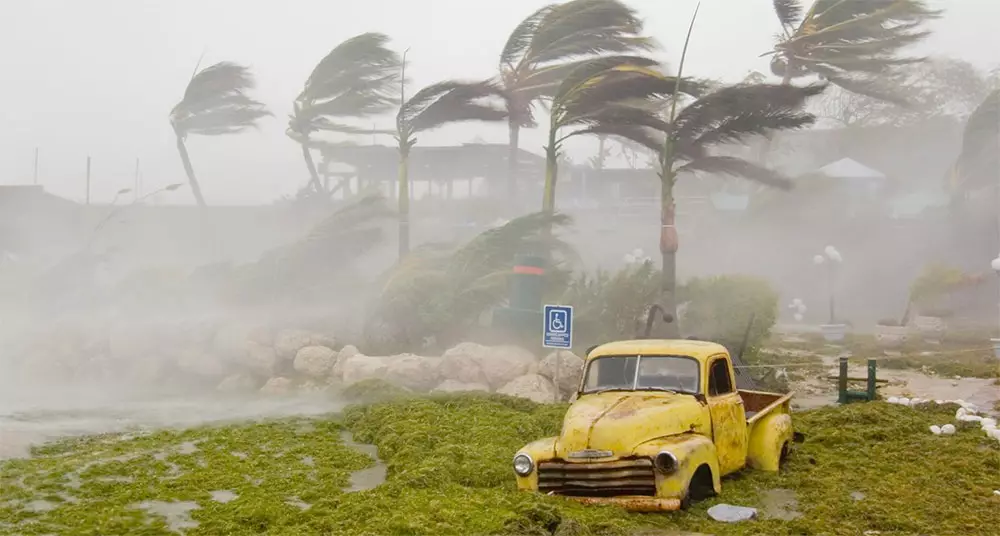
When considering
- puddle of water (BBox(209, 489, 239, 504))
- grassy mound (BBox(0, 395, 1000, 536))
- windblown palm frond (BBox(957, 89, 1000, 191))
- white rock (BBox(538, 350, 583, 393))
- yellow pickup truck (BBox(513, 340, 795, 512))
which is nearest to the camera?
grassy mound (BBox(0, 395, 1000, 536))

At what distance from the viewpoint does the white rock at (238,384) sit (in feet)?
67.5

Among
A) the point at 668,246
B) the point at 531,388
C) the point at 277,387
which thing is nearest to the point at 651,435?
the point at 531,388

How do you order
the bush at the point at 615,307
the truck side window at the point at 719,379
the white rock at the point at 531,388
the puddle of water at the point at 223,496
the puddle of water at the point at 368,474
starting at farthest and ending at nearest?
1. the bush at the point at 615,307
2. the white rock at the point at 531,388
3. the puddle of water at the point at 368,474
4. the truck side window at the point at 719,379
5. the puddle of water at the point at 223,496

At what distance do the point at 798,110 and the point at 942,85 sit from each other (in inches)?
1521

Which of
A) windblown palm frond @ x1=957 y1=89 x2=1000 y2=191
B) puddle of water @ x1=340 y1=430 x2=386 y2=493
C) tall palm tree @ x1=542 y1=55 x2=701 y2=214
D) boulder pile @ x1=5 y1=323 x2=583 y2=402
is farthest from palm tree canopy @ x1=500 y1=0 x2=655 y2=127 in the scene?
windblown palm frond @ x1=957 y1=89 x2=1000 y2=191

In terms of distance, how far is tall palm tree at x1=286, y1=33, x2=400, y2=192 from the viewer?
93.9ft

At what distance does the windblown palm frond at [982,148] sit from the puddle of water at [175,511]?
36257 mm

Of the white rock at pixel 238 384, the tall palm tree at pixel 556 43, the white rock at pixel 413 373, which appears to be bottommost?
the white rock at pixel 238 384

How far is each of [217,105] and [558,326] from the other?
860 inches

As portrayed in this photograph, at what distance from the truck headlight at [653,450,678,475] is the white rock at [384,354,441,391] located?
10.4m

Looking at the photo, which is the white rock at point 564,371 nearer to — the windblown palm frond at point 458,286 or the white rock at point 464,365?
the white rock at point 464,365

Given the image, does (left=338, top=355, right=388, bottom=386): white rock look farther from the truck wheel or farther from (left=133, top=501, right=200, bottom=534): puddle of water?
the truck wheel

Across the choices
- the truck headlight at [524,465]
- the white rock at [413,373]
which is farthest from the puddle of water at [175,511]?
the white rock at [413,373]

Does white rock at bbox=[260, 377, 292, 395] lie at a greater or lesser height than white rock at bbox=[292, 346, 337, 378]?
lesser
